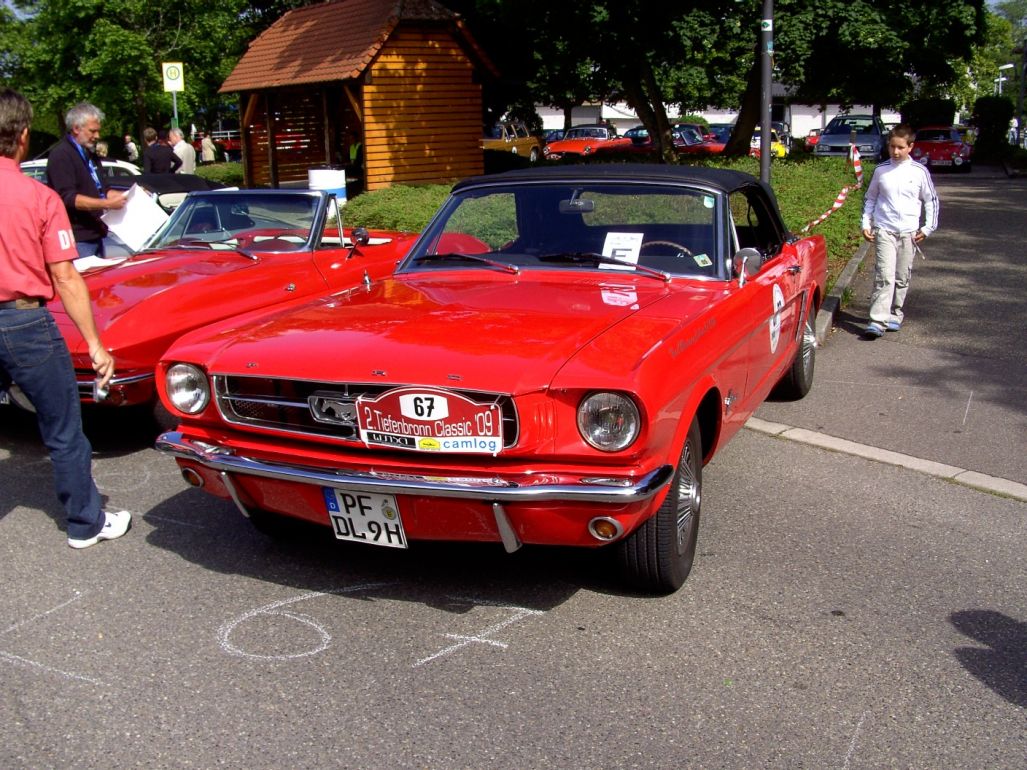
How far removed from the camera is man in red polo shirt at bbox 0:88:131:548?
4281 millimetres

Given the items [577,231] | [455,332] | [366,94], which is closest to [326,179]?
[366,94]

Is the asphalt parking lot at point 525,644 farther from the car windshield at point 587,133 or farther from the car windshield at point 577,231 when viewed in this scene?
the car windshield at point 587,133

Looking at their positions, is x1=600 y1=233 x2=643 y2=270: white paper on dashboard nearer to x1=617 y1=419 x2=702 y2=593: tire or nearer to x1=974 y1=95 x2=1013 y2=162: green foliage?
x1=617 y1=419 x2=702 y2=593: tire

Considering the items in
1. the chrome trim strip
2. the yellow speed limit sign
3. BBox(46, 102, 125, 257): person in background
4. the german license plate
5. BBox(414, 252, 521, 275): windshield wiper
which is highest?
the yellow speed limit sign

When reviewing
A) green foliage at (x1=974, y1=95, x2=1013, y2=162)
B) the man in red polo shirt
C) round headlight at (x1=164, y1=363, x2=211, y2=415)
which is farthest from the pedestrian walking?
green foliage at (x1=974, y1=95, x2=1013, y2=162)

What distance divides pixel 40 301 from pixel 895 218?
6.70 meters

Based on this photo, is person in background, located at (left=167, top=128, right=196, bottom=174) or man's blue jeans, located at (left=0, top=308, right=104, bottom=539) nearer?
man's blue jeans, located at (left=0, top=308, right=104, bottom=539)

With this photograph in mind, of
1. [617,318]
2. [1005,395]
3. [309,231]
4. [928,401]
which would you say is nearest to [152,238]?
[309,231]

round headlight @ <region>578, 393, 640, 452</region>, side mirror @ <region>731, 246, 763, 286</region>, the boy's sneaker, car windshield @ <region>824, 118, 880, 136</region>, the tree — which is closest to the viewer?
round headlight @ <region>578, 393, 640, 452</region>

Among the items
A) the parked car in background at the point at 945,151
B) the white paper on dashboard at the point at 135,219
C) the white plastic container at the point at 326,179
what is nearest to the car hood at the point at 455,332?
the white paper on dashboard at the point at 135,219

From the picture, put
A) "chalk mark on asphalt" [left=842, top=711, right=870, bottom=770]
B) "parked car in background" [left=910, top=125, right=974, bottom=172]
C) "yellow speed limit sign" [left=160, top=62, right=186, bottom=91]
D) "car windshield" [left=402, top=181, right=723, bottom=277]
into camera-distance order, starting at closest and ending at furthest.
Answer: "chalk mark on asphalt" [left=842, top=711, right=870, bottom=770] < "car windshield" [left=402, top=181, right=723, bottom=277] < "yellow speed limit sign" [left=160, top=62, right=186, bottom=91] < "parked car in background" [left=910, top=125, right=974, bottom=172]

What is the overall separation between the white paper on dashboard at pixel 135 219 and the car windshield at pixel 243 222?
29cm

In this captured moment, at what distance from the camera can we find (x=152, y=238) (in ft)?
25.3

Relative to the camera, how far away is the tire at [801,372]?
6.89 meters
